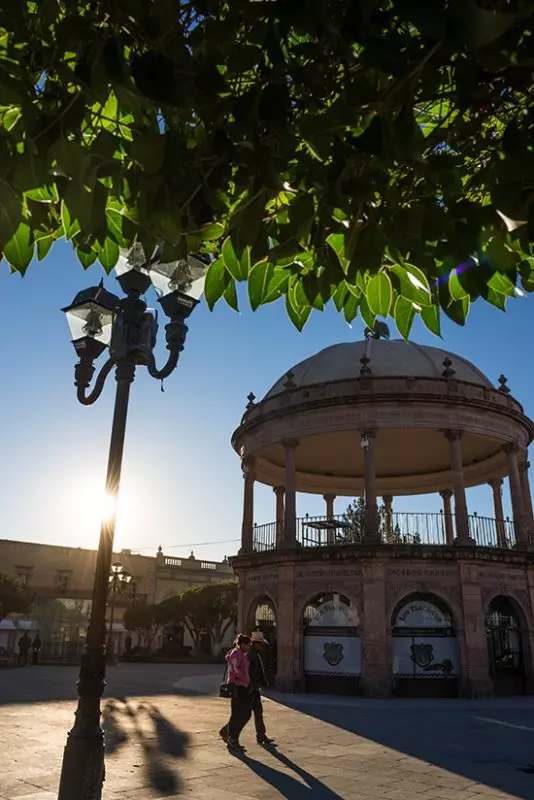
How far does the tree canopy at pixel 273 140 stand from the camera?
2344 mm

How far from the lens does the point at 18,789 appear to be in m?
7.20

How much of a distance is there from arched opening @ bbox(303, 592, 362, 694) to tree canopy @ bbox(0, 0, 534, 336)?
1862 cm

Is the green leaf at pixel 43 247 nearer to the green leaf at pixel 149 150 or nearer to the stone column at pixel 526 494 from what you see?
the green leaf at pixel 149 150

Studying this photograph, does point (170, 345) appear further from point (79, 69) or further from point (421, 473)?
point (421, 473)

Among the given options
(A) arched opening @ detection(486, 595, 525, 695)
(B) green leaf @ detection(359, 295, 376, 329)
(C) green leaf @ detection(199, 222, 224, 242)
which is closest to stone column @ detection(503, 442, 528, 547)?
(A) arched opening @ detection(486, 595, 525, 695)

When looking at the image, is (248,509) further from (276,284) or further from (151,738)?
(276,284)

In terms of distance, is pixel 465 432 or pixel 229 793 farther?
pixel 465 432

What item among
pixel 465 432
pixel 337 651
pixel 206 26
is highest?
pixel 465 432

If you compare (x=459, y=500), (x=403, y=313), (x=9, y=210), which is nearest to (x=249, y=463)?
(x=459, y=500)

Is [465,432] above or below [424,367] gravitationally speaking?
below

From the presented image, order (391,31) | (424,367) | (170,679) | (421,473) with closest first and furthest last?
(391,31)
(424,367)
(170,679)
(421,473)

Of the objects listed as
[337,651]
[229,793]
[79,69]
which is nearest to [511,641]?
[337,651]

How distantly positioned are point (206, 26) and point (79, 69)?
748 mm

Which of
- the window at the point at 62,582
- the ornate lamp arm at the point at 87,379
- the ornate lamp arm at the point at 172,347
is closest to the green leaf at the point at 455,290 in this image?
the ornate lamp arm at the point at 172,347
